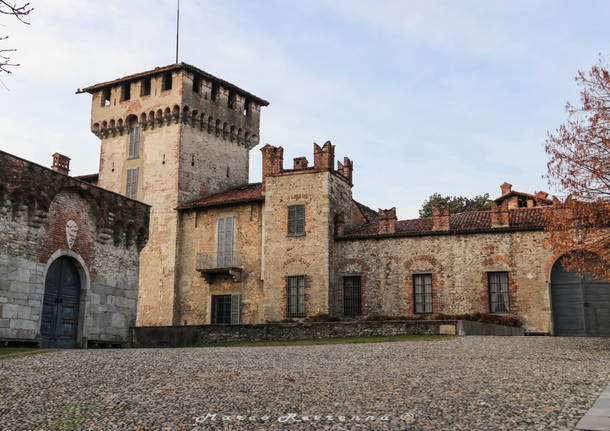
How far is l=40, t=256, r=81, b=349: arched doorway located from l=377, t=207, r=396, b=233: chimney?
13877 mm

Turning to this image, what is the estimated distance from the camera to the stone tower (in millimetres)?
33438

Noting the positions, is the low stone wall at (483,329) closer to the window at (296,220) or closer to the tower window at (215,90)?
Answer: the window at (296,220)

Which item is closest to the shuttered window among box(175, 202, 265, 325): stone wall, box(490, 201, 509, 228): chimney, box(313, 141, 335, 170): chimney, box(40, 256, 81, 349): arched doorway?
box(175, 202, 265, 325): stone wall

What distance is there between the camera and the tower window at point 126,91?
3728 centimetres

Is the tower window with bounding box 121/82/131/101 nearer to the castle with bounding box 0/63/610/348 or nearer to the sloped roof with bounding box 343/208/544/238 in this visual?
the castle with bounding box 0/63/610/348

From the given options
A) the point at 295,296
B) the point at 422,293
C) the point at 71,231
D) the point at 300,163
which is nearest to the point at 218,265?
the point at 295,296

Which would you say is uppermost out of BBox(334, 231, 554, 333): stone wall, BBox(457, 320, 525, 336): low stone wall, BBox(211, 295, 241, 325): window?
BBox(334, 231, 554, 333): stone wall

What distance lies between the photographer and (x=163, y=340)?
865 inches

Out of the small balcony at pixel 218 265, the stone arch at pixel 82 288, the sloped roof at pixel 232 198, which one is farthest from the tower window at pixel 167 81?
the stone arch at pixel 82 288

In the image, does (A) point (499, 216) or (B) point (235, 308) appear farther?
(B) point (235, 308)

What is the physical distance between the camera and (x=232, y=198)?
108ft

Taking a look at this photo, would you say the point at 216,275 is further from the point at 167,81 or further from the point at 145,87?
the point at 145,87

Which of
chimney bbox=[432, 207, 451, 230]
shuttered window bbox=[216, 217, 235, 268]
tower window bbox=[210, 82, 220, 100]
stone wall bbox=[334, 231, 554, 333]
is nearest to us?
stone wall bbox=[334, 231, 554, 333]

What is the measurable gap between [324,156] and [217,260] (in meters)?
7.47
